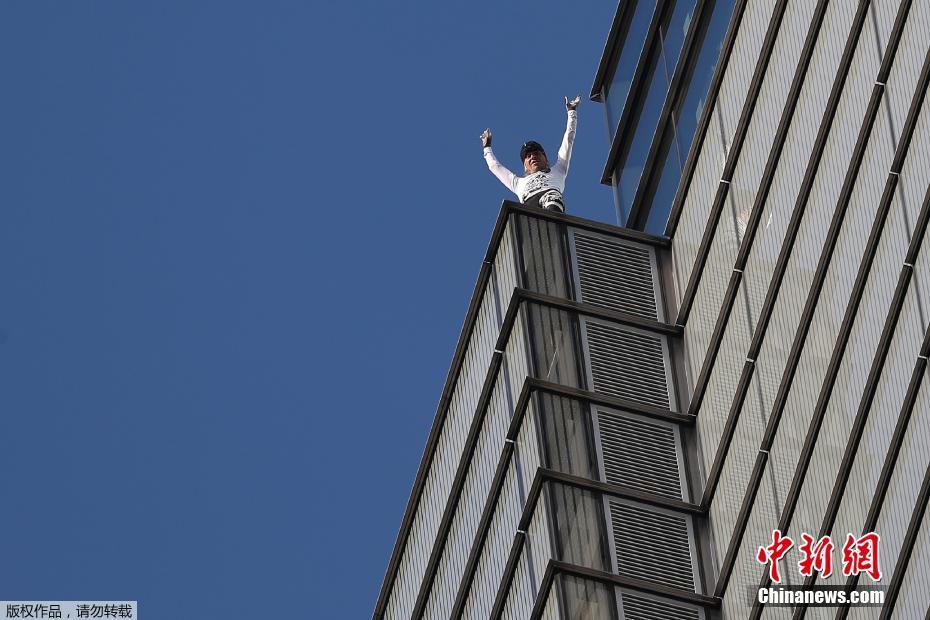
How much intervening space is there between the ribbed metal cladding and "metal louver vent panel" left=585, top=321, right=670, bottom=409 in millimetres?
555

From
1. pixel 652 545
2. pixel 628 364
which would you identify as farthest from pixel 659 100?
pixel 652 545

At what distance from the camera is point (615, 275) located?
38.7 m

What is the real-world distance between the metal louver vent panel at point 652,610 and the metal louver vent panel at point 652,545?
350 mm

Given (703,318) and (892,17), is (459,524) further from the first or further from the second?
(892,17)

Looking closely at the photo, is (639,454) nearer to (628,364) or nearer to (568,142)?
(628,364)

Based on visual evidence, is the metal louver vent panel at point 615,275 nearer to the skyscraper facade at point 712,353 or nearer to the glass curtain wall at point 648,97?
the skyscraper facade at point 712,353

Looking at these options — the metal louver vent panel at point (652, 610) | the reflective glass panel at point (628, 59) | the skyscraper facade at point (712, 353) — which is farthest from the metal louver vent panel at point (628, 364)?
the reflective glass panel at point (628, 59)

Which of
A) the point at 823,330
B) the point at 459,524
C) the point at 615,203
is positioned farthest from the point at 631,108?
the point at 823,330

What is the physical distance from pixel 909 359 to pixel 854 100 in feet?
13.4

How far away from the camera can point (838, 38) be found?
33.6 m

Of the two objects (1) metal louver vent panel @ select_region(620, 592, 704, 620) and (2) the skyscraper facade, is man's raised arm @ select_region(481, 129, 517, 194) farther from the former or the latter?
(1) metal louver vent panel @ select_region(620, 592, 704, 620)

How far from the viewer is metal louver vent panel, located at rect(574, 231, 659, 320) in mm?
38406

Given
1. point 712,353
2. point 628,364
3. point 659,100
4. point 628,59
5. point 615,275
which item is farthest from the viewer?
point 628,59

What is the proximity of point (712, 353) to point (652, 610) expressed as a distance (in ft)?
12.8
